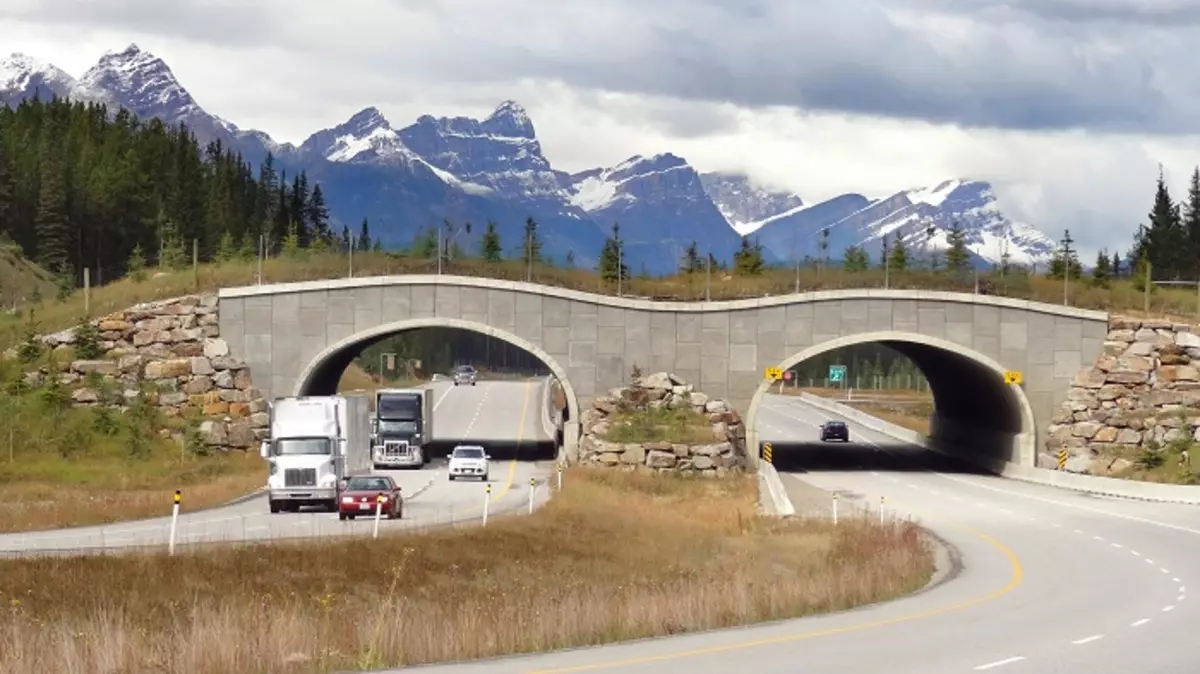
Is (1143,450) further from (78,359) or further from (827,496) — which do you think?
(78,359)

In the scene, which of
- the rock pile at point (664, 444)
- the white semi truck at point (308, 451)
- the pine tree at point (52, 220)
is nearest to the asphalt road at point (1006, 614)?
the rock pile at point (664, 444)

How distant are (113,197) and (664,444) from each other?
90.1m

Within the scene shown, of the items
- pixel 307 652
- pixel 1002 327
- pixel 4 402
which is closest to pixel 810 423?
pixel 1002 327

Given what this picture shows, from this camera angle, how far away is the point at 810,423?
13188 centimetres

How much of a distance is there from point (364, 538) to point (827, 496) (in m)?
30.7

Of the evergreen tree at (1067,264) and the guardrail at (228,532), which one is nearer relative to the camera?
the guardrail at (228,532)

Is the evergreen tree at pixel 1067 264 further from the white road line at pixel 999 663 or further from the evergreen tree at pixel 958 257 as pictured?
the white road line at pixel 999 663

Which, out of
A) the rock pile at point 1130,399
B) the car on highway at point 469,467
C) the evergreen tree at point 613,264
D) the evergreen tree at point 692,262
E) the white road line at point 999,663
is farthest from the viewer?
the evergreen tree at point 692,262

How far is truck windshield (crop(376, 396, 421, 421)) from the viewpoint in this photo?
76312 millimetres

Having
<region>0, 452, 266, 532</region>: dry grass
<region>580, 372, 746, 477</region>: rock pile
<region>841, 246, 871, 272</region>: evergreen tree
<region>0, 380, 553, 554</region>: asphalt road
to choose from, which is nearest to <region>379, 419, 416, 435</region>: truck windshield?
<region>0, 380, 553, 554</region>: asphalt road

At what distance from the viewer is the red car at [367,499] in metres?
47.5

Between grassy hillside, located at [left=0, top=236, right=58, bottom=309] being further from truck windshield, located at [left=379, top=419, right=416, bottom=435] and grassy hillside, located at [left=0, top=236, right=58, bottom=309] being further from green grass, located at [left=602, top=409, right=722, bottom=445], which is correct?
green grass, located at [left=602, top=409, right=722, bottom=445]

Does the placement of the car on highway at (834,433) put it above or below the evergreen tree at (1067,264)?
below

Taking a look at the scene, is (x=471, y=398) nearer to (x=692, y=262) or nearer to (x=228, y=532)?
(x=692, y=262)
